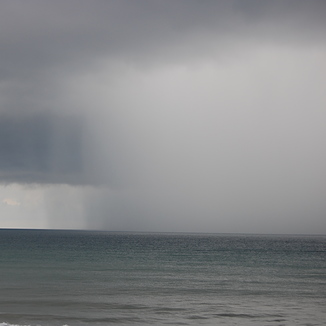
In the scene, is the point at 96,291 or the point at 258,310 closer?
the point at 258,310

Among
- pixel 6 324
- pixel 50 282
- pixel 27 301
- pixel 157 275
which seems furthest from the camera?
pixel 157 275

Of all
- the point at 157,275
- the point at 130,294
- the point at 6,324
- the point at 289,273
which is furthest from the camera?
the point at 289,273

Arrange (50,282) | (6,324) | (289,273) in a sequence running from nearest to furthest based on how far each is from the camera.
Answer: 1. (6,324)
2. (50,282)
3. (289,273)

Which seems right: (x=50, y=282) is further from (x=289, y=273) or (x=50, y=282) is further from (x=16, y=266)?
(x=289, y=273)

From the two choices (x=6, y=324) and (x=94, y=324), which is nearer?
(x=6, y=324)

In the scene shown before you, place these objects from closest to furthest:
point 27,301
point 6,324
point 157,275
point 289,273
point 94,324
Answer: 1. point 6,324
2. point 94,324
3. point 27,301
4. point 157,275
5. point 289,273

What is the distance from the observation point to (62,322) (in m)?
28.7

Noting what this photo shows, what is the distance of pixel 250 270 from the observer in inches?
2502

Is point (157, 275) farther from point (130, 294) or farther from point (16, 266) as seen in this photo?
point (16, 266)

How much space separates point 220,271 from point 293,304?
83.0 feet

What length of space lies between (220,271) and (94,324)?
35.4 metres

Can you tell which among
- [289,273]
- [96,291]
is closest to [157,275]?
[96,291]

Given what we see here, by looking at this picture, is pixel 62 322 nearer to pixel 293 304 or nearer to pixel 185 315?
pixel 185 315

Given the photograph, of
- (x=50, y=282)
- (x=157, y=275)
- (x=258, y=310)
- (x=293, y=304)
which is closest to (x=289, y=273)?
(x=157, y=275)
